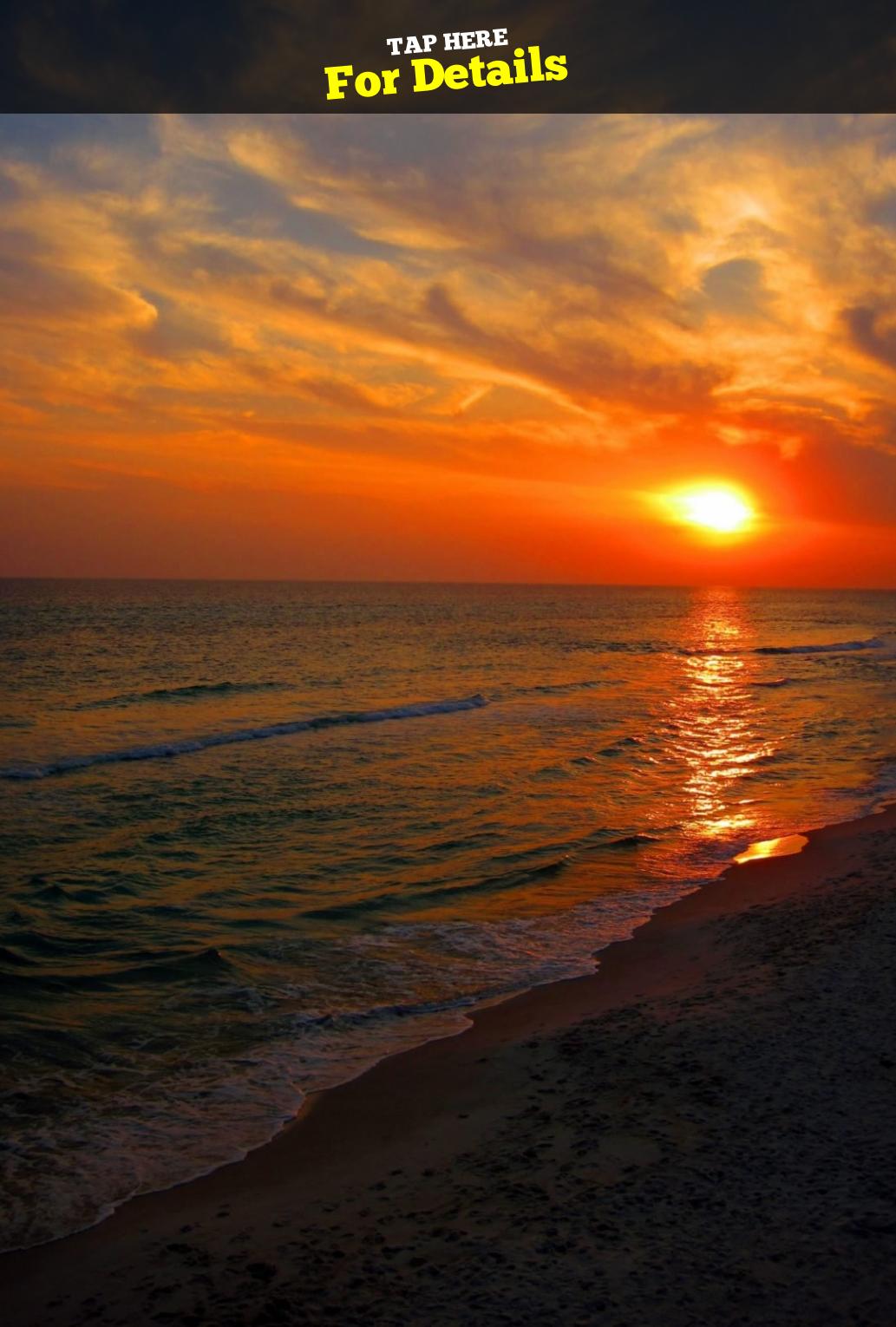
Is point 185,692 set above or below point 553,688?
above

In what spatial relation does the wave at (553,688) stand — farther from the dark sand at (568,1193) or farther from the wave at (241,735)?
the dark sand at (568,1193)

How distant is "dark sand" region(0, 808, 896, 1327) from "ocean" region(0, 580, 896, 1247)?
2.33ft

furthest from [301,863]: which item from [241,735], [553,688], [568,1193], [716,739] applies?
[553,688]

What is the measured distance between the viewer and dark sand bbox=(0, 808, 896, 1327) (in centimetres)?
487

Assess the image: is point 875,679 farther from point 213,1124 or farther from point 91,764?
point 213,1124

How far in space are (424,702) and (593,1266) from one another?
36.9m

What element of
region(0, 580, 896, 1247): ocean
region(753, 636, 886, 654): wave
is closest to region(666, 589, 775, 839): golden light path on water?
region(0, 580, 896, 1247): ocean

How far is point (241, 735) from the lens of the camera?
104 feet

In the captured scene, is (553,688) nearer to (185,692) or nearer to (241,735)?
(185,692)

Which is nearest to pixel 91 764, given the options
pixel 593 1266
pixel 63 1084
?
pixel 63 1084

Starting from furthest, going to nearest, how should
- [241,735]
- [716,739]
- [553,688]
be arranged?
[553,688] < [241,735] < [716,739]

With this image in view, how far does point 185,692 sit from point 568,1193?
41.0 metres

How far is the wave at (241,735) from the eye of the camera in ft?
83.9

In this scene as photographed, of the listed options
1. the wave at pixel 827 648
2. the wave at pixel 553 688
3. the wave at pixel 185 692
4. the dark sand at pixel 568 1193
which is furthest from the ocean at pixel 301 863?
the wave at pixel 827 648
